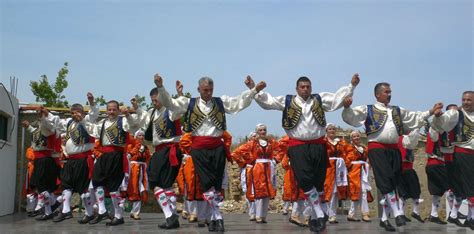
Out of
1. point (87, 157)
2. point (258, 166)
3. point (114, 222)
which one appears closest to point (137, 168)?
point (87, 157)

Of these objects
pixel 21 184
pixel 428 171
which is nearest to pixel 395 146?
pixel 428 171

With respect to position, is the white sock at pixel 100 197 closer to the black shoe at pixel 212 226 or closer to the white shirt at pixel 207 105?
the white shirt at pixel 207 105

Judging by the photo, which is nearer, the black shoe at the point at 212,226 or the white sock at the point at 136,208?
the black shoe at the point at 212,226

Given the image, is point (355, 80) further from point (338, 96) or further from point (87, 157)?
point (87, 157)

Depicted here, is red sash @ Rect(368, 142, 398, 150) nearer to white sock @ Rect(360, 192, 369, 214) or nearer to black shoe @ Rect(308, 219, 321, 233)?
black shoe @ Rect(308, 219, 321, 233)

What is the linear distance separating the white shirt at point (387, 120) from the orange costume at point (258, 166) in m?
2.92

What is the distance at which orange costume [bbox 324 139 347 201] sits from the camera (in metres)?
10.3

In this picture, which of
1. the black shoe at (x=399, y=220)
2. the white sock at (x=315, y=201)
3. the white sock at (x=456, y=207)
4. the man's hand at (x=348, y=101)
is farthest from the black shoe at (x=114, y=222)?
the white sock at (x=456, y=207)

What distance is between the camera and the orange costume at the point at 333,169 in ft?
33.8

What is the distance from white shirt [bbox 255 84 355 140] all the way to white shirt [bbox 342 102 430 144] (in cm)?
26

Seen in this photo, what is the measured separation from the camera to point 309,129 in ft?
24.3

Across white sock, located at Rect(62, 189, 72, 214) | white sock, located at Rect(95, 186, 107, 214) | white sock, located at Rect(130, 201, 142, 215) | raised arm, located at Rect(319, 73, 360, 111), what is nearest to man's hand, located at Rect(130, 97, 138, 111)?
white sock, located at Rect(95, 186, 107, 214)

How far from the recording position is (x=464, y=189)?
8602mm

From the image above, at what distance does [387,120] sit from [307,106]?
1.22m
